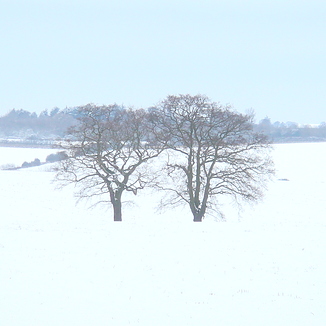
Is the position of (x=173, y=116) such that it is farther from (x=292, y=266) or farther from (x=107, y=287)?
(x=107, y=287)

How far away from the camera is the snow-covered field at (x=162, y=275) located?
10.0m

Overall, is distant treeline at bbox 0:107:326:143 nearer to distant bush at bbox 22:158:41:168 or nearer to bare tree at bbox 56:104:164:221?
distant bush at bbox 22:158:41:168

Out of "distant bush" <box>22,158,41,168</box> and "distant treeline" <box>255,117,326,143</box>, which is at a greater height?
"distant treeline" <box>255,117,326,143</box>

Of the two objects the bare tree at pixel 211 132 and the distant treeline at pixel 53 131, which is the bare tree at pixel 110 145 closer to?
the bare tree at pixel 211 132

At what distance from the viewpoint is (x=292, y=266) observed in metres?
14.3

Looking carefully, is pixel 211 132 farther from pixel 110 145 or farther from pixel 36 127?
pixel 36 127

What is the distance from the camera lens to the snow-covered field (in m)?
10.0

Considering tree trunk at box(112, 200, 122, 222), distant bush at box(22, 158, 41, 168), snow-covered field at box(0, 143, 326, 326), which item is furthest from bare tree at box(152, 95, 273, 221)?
distant bush at box(22, 158, 41, 168)

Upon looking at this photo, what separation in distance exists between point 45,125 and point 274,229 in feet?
425

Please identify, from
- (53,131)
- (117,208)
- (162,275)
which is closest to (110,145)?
(117,208)

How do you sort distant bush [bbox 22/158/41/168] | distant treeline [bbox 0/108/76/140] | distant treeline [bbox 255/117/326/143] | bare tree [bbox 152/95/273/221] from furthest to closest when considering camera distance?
distant treeline [bbox 255/117/326/143]
distant treeline [bbox 0/108/76/140]
distant bush [bbox 22/158/41/168]
bare tree [bbox 152/95/273/221]

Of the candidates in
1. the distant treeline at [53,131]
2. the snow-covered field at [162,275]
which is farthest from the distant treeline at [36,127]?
the snow-covered field at [162,275]

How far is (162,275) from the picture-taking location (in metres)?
13.1

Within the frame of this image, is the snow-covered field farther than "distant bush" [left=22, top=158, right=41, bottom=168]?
No
